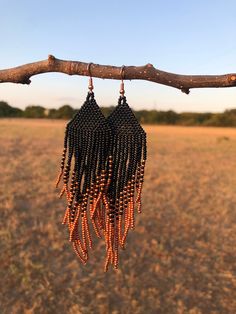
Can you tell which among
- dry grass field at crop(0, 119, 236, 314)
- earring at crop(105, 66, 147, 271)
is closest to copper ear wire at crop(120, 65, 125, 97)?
earring at crop(105, 66, 147, 271)

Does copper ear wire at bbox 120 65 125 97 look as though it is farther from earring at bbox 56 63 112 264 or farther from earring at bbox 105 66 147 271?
earring at bbox 56 63 112 264

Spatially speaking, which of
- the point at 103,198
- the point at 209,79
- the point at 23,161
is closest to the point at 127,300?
the point at 103,198

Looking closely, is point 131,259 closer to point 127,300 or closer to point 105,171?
point 127,300

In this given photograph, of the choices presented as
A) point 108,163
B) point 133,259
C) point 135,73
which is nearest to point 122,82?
point 135,73

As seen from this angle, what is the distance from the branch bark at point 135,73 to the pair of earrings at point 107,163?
66 millimetres

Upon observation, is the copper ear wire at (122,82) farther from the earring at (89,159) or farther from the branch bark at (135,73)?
the earring at (89,159)

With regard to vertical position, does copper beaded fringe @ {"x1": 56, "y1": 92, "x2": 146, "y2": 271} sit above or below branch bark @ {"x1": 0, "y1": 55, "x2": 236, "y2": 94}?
below

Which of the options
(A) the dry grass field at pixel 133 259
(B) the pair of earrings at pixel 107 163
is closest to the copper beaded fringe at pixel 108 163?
(B) the pair of earrings at pixel 107 163

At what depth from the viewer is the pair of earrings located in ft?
6.24

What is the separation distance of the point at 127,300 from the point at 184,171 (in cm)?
1055

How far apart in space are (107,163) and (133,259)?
6.33 metres

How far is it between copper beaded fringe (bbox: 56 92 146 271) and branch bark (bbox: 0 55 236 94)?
6.1 inches

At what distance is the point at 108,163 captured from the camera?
1.91 metres

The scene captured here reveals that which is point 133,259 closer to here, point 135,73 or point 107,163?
point 107,163
